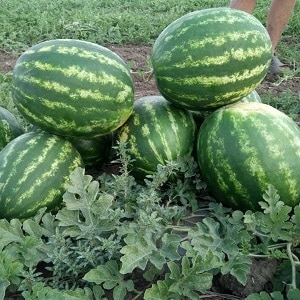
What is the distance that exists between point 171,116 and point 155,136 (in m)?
0.13

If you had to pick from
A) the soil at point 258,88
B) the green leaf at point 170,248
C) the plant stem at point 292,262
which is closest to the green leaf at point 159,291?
the green leaf at point 170,248

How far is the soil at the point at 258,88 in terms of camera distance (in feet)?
6.09

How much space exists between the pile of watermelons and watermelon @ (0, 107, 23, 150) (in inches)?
7.9

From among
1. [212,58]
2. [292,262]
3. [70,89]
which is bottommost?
[292,262]

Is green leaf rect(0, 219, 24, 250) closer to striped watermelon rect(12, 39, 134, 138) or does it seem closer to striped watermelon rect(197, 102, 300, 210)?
striped watermelon rect(12, 39, 134, 138)

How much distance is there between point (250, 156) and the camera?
6.65 ft

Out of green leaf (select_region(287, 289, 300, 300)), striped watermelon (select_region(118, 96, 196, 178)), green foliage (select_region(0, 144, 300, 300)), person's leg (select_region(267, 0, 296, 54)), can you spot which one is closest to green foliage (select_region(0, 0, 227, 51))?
person's leg (select_region(267, 0, 296, 54))

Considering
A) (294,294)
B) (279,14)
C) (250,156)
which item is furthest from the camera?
(279,14)

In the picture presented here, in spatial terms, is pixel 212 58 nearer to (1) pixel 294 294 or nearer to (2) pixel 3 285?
(1) pixel 294 294

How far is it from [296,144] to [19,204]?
1.09 m

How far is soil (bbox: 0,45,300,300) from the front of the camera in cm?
186

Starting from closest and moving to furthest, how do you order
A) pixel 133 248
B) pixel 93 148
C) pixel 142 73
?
1. pixel 133 248
2. pixel 93 148
3. pixel 142 73

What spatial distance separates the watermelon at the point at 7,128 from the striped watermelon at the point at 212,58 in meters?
0.72

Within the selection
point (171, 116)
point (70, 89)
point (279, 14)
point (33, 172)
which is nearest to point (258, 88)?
point (279, 14)
